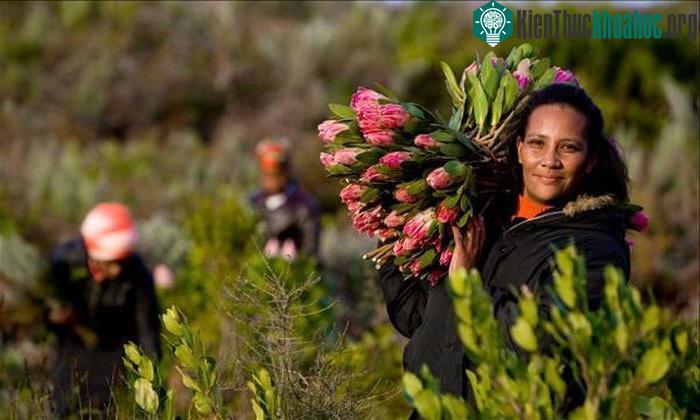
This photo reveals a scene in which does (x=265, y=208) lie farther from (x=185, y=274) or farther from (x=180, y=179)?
(x=180, y=179)

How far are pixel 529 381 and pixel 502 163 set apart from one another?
119cm

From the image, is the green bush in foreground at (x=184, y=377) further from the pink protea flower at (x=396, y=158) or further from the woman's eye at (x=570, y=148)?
the woman's eye at (x=570, y=148)

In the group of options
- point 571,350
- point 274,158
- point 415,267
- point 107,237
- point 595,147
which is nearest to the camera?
point 571,350

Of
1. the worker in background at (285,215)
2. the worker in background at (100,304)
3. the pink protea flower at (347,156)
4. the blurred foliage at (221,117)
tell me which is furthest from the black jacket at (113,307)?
the pink protea flower at (347,156)

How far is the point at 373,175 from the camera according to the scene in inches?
150

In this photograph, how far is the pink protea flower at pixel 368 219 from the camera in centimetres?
393

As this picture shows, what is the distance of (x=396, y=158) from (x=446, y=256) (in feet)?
0.99

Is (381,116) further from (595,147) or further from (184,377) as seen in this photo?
(184,377)

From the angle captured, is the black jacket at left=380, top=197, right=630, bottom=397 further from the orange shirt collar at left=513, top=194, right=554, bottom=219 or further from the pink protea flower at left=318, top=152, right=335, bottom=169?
the pink protea flower at left=318, top=152, right=335, bottom=169

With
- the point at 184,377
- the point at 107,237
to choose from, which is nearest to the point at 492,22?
the point at 107,237

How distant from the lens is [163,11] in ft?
78.8

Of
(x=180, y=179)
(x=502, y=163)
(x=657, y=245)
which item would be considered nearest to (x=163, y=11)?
(x=180, y=179)

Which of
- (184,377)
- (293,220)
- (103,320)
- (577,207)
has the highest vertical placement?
(577,207)

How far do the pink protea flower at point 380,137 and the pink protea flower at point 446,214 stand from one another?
214 mm
